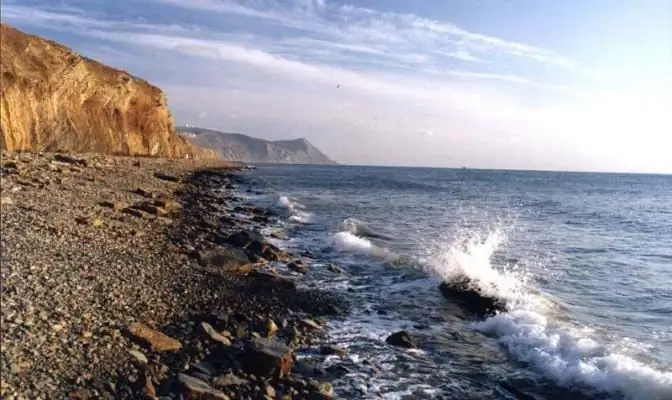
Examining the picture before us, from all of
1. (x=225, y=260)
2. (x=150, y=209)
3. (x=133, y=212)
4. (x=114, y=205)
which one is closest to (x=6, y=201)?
(x=114, y=205)

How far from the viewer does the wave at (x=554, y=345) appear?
32.0 ft

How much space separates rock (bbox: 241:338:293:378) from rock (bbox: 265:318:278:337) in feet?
5.29

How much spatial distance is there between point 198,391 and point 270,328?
347 centimetres

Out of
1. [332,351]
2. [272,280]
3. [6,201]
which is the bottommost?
[332,351]

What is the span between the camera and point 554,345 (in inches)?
452

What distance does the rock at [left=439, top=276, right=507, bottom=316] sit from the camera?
14.7m

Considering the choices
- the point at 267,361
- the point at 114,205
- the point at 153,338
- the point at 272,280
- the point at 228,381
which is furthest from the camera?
the point at 114,205

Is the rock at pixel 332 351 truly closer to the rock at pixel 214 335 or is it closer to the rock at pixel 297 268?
the rock at pixel 214 335

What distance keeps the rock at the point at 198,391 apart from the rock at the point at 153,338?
1317 mm

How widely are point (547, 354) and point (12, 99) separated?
39.6 m

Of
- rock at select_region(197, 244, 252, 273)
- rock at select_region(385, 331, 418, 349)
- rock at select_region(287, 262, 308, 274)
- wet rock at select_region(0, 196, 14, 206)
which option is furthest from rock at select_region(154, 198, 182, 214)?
rock at select_region(385, 331, 418, 349)

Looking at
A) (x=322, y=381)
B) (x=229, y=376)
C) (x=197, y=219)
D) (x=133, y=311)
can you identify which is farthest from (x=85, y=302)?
(x=197, y=219)

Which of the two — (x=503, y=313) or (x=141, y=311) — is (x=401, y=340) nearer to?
(x=503, y=313)

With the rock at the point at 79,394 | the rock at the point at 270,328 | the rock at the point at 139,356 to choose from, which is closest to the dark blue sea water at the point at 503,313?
the rock at the point at 270,328
